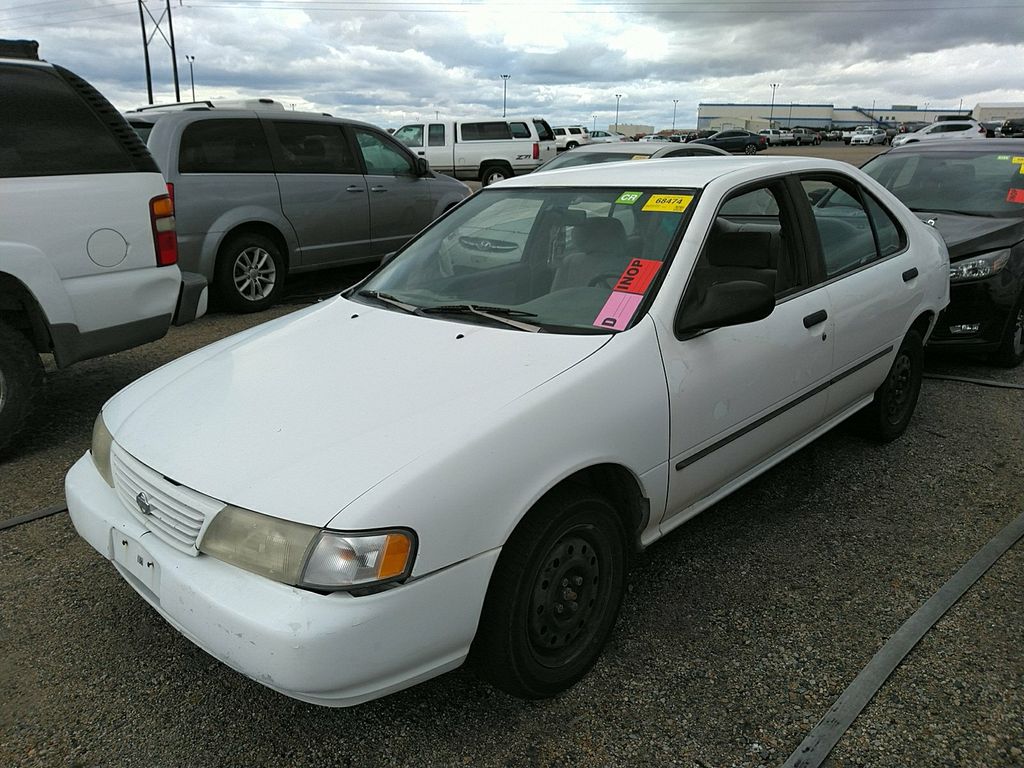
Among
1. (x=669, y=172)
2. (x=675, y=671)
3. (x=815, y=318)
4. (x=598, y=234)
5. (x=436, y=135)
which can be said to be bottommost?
(x=675, y=671)

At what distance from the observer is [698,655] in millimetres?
2529

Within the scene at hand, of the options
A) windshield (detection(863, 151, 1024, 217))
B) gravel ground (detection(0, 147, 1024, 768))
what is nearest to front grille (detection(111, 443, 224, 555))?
gravel ground (detection(0, 147, 1024, 768))

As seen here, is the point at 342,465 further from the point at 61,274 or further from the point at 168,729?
the point at 61,274

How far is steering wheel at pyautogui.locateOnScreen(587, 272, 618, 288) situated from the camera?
2.75m

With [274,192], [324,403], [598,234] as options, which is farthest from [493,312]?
[274,192]

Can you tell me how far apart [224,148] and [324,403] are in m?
5.57

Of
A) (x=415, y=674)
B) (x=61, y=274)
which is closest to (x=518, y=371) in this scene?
(x=415, y=674)

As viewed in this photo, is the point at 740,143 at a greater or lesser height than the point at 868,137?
lesser

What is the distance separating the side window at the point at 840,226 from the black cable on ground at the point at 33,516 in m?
3.57

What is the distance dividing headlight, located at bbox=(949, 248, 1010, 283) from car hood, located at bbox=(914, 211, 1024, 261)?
0.05m

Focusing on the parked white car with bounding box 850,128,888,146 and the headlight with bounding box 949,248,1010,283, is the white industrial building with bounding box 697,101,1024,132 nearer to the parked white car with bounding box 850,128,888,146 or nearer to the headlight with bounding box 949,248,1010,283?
the parked white car with bounding box 850,128,888,146

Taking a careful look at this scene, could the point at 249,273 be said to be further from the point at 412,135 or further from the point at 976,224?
the point at 412,135

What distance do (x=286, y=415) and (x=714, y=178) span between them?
1819mm

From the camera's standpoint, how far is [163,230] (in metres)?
4.43
